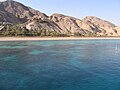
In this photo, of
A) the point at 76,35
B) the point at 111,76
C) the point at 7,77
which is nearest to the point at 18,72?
the point at 7,77

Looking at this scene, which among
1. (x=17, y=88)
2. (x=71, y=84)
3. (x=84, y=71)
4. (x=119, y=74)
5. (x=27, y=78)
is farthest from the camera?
(x=84, y=71)

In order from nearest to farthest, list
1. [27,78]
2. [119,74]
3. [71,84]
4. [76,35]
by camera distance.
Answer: [71,84]
[27,78]
[119,74]
[76,35]

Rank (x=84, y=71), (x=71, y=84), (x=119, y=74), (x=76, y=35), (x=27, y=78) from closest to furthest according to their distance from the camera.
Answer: (x=71, y=84) → (x=27, y=78) → (x=119, y=74) → (x=84, y=71) → (x=76, y=35)

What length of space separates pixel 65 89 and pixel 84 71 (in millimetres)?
11582

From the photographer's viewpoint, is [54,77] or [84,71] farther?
[84,71]

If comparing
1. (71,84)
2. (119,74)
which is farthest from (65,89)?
(119,74)

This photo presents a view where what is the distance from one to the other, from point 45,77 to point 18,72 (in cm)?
607

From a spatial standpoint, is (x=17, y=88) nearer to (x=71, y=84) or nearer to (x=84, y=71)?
(x=71, y=84)

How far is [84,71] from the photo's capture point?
3728 cm

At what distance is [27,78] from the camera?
31.8 metres

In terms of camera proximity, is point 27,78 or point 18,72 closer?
point 27,78

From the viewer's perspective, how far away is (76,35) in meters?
197

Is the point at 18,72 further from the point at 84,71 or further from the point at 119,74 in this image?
the point at 119,74

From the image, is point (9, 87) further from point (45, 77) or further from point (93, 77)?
point (93, 77)
